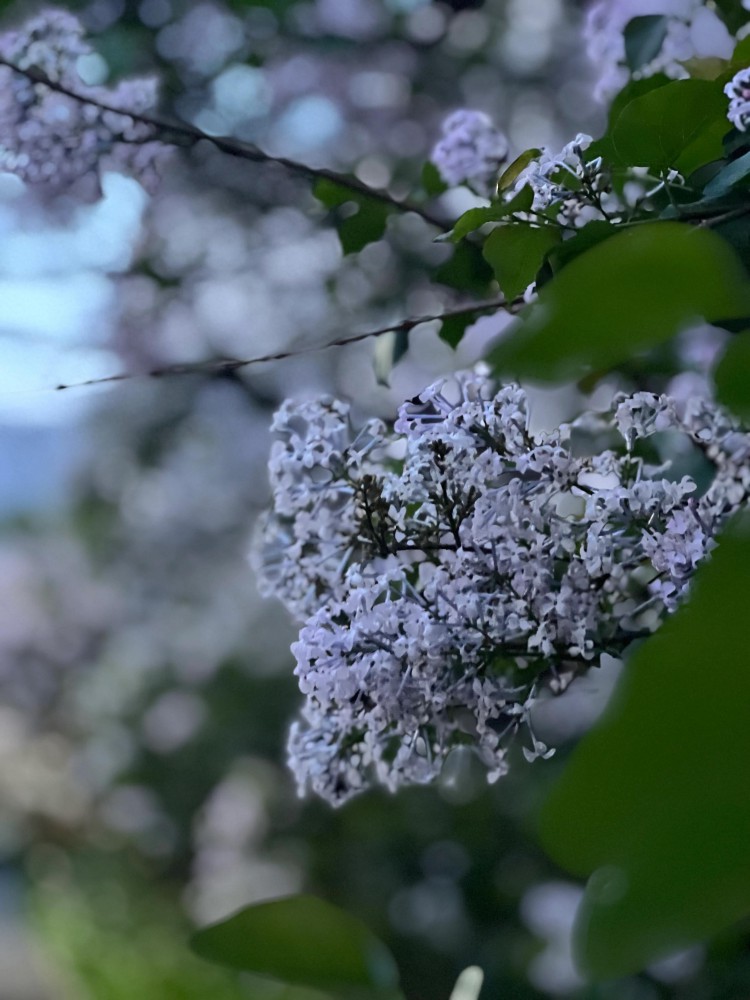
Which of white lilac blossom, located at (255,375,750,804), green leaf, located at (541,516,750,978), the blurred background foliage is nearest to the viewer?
green leaf, located at (541,516,750,978)

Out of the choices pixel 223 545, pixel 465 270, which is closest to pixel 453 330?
pixel 465 270

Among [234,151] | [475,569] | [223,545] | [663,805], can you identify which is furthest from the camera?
[223,545]

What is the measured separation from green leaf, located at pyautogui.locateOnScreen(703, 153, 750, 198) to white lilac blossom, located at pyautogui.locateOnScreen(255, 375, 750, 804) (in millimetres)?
43

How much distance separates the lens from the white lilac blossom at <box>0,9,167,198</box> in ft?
1.16

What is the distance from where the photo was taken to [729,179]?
213 mm

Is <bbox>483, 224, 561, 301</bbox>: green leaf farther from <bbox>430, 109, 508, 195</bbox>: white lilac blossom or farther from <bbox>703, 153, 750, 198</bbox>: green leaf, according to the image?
<bbox>430, 109, 508, 195</bbox>: white lilac blossom

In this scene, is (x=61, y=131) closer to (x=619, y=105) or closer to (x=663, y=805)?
(x=619, y=105)

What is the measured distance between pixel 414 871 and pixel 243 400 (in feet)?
1.40

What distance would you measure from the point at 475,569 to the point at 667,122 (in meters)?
0.10

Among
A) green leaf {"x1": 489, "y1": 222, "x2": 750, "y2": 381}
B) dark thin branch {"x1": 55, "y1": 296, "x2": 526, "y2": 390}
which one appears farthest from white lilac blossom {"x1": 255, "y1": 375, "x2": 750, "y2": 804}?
green leaf {"x1": 489, "y1": 222, "x2": 750, "y2": 381}

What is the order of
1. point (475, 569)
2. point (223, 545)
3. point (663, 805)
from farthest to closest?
1. point (223, 545)
2. point (475, 569)
3. point (663, 805)

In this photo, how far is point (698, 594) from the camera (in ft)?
0.26

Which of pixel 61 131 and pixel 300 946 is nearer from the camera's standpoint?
pixel 300 946

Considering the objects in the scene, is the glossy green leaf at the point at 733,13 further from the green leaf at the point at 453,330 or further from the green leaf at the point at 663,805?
the green leaf at the point at 663,805
